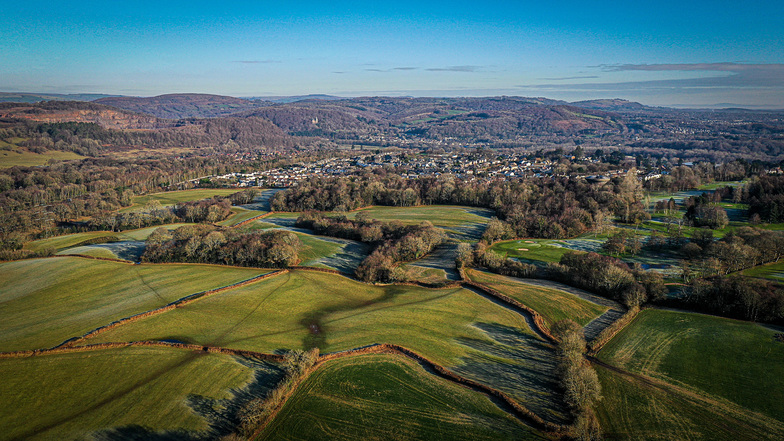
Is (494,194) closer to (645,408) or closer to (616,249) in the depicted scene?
(616,249)

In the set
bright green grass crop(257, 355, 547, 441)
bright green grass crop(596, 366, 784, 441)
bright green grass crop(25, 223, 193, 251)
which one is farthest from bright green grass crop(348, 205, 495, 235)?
bright green grass crop(596, 366, 784, 441)

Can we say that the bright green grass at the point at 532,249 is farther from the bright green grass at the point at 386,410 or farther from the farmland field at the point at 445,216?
the bright green grass at the point at 386,410

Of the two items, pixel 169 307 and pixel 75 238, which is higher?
pixel 169 307

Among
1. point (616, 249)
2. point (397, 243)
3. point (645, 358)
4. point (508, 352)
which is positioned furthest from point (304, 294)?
point (616, 249)

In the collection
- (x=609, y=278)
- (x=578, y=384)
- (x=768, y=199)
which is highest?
(x=768, y=199)

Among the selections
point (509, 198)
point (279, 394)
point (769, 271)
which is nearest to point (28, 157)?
point (509, 198)

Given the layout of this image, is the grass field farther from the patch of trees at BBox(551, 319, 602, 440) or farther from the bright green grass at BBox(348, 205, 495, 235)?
the bright green grass at BBox(348, 205, 495, 235)

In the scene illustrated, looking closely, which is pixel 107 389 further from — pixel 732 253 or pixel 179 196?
pixel 179 196
